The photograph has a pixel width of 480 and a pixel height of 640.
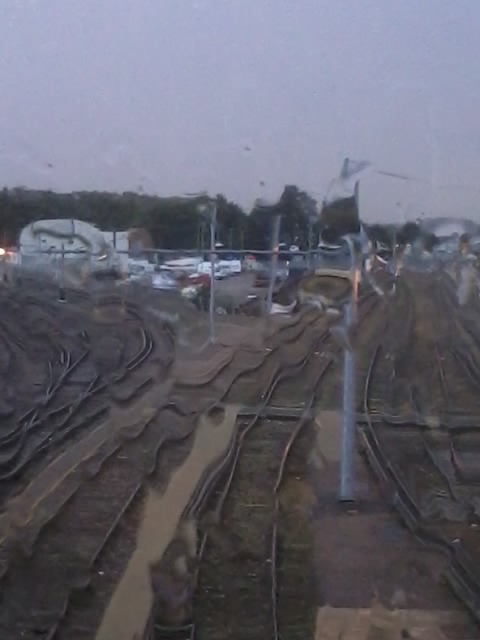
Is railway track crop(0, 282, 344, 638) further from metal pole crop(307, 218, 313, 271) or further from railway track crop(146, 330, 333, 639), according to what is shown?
metal pole crop(307, 218, 313, 271)

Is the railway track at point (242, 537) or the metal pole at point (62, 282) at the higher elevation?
the metal pole at point (62, 282)

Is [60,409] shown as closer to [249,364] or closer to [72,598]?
[249,364]

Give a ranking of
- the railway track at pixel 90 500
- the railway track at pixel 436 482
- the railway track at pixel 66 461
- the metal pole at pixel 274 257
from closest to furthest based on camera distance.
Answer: the railway track at pixel 90 500 → the railway track at pixel 66 461 → the railway track at pixel 436 482 → the metal pole at pixel 274 257

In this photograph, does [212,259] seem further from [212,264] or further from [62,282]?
[62,282]

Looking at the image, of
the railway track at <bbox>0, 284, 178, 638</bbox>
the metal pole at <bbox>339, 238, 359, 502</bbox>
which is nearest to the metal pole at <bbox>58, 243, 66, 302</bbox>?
the railway track at <bbox>0, 284, 178, 638</bbox>

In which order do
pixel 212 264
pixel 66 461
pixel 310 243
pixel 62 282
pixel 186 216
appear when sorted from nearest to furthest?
1. pixel 310 243
2. pixel 186 216
3. pixel 212 264
4. pixel 66 461
5. pixel 62 282

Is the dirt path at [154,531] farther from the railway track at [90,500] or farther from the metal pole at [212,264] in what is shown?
the metal pole at [212,264]

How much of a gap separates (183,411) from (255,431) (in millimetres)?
518

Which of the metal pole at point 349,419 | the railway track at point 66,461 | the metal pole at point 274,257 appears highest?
the metal pole at point 274,257

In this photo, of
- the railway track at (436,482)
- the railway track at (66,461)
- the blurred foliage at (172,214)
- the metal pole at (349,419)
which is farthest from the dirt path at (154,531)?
the blurred foliage at (172,214)

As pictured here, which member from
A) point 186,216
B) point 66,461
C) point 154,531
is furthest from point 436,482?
point 66,461

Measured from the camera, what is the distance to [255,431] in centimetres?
654

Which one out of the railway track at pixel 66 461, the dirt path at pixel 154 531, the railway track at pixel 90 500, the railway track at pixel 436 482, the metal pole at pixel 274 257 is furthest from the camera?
the metal pole at pixel 274 257

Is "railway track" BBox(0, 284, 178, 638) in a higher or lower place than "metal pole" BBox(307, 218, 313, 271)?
lower
